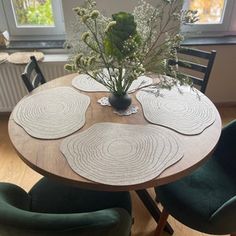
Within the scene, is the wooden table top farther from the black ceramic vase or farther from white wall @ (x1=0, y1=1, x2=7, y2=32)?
white wall @ (x1=0, y1=1, x2=7, y2=32)

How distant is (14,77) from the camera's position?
2172 mm

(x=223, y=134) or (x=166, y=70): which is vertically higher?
(x=166, y=70)

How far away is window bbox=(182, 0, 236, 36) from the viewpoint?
2.33m

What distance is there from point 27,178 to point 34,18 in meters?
1.45

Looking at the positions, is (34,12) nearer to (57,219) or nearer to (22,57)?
(22,57)

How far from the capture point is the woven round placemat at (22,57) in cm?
206

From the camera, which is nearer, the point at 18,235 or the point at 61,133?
the point at 18,235

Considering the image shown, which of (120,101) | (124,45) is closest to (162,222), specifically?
(120,101)

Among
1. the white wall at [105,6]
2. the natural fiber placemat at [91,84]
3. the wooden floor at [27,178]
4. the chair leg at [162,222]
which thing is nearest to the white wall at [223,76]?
the wooden floor at [27,178]

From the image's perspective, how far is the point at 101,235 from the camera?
70cm

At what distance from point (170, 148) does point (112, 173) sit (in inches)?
10.8

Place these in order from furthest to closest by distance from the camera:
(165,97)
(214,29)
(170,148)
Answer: (214,29), (165,97), (170,148)

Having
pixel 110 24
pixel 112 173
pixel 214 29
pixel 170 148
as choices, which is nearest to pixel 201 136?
pixel 170 148

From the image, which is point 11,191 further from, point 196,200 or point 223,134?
point 223,134
